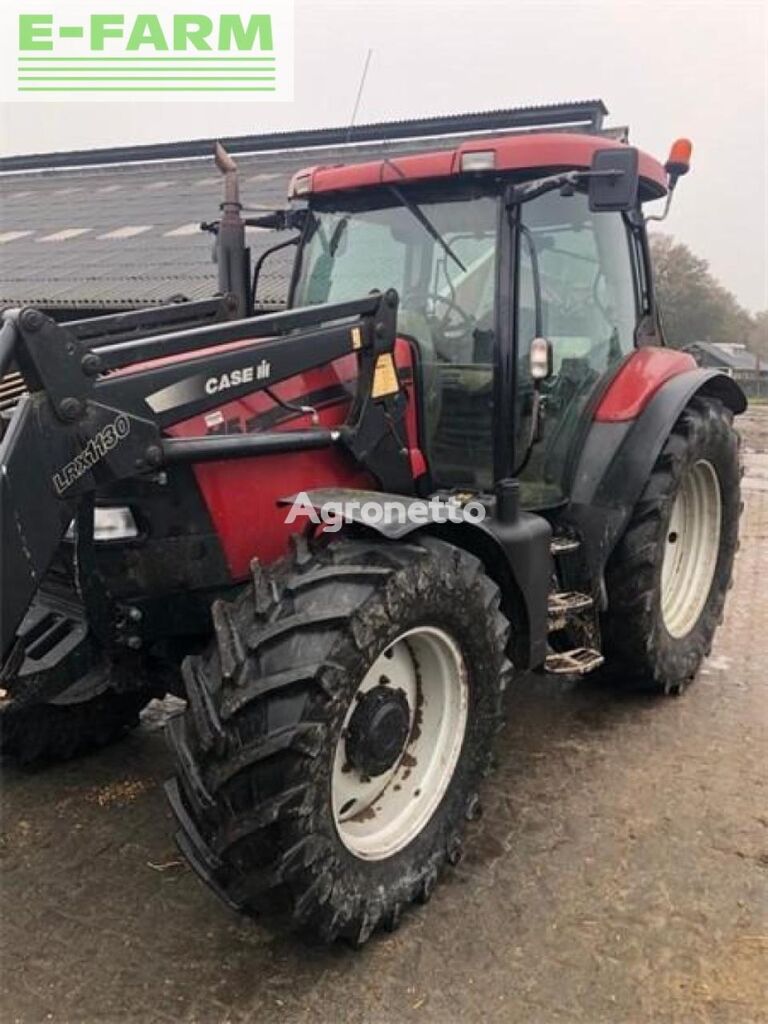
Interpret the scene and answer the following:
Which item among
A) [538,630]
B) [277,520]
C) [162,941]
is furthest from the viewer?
[538,630]

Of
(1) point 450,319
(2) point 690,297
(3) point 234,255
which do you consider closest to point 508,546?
(1) point 450,319

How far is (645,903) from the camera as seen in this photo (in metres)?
2.52

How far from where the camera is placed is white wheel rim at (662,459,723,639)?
4141mm

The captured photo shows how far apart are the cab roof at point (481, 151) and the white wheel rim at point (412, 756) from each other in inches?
65.6

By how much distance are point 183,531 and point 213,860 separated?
909mm

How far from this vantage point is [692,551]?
430 centimetres

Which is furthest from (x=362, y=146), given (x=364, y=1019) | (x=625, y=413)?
(x=364, y=1019)

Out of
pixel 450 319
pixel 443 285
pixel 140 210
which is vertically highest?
pixel 140 210

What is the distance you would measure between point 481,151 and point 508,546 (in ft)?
4.50

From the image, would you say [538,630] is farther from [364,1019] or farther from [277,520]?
[364,1019]

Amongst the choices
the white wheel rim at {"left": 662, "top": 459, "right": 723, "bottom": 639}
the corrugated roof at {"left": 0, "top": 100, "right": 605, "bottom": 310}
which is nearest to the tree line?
the corrugated roof at {"left": 0, "top": 100, "right": 605, "bottom": 310}

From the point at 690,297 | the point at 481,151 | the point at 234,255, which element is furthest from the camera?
the point at 690,297

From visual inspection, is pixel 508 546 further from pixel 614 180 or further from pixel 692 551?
pixel 692 551

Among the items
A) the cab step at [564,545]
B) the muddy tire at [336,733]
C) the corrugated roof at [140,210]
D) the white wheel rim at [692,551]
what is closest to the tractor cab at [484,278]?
the cab step at [564,545]
